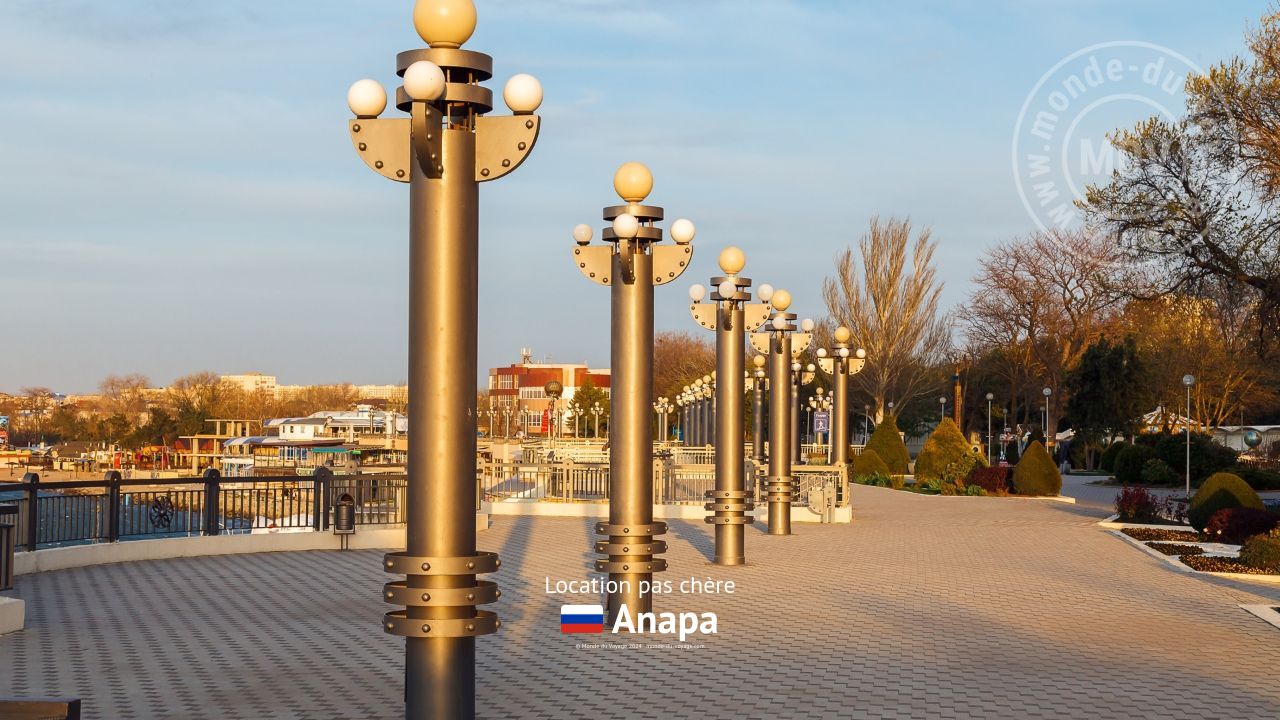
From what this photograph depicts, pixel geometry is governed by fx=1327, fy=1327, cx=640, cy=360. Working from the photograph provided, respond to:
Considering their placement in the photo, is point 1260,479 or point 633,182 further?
point 1260,479

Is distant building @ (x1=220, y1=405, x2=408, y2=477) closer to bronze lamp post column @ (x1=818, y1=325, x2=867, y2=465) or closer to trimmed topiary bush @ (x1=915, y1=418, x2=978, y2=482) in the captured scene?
trimmed topiary bush @ (x1=915, y1=418, x2=978, y2=482)

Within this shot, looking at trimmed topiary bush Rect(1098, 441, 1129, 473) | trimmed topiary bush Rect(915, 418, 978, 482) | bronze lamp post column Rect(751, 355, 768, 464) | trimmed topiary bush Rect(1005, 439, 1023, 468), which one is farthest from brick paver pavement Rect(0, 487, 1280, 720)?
trimmed topiary bush Rect(1005, 439, 1023, 468)

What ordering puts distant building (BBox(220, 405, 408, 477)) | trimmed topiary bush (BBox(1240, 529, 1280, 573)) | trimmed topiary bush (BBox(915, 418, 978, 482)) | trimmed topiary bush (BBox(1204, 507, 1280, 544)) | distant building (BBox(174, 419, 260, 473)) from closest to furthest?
trimmed topiary bush (BBox(1240, 529, 1280, 573)) < trimmed topiary bush (BBox(1204, 507, 1280, 544)) < trimmed topiary bush (BBox(915, 418, 978, 482)) < distant building (BBox(220, 405, 408, 477)) < distant building (BBox(174, 419, 260, 473))

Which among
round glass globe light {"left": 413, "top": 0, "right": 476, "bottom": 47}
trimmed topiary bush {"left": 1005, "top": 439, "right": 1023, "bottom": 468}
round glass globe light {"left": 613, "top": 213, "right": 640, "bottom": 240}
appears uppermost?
round glass globe light {"left": 413, "top": 0, "right": 476, "bottom": 47}

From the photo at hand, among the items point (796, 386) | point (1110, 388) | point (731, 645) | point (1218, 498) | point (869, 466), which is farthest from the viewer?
point (1110, 388)

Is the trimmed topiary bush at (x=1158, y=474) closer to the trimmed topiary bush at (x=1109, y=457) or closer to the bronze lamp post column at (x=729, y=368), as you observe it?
the trimmed topiary bush at (x=1109, y=457)

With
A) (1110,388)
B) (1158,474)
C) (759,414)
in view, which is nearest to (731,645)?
(759,414)

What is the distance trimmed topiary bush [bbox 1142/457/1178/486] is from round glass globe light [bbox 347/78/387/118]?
4359 centimetres

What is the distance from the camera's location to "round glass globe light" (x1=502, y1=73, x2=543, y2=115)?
6.96 metres

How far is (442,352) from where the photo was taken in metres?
6.50

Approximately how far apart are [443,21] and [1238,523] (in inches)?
762

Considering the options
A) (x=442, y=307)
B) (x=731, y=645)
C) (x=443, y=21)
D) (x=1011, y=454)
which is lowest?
(x=731, y=645)

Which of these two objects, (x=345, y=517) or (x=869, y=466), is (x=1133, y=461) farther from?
(x=345, y=517)

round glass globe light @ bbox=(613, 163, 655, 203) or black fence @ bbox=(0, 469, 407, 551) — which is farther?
black fence @ bbox=(0, 469, 407, 551)
